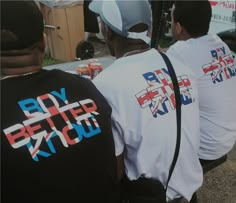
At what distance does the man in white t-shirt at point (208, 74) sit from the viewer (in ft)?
6.06

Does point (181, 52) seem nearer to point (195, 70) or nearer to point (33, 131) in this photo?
point (195, 70)

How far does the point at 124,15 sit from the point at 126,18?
16 millimetres

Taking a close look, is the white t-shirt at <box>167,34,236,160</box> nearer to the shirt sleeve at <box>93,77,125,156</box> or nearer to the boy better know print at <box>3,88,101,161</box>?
the shirt sleeve at <box>93,77,125,156</box>

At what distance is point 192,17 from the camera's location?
6.29ft

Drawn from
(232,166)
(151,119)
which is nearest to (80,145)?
(151,119)

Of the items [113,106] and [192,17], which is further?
[192,17]

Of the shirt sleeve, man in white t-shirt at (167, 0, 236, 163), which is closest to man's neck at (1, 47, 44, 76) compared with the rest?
the shirt sleeve

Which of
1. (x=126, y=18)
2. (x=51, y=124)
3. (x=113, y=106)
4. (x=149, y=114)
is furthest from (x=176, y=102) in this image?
(x=51, y=124)

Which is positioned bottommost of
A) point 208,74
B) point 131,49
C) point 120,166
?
point 120,166

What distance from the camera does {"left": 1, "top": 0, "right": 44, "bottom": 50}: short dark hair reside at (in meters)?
1.07

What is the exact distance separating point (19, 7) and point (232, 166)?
2.31 m

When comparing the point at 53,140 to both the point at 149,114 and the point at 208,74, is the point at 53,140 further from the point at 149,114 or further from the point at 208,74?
the point at 208,74

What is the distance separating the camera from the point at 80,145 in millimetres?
1141

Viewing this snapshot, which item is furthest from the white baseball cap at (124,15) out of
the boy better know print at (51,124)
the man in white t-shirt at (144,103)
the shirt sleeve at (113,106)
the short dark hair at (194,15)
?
the boy better know print at (51,124)
